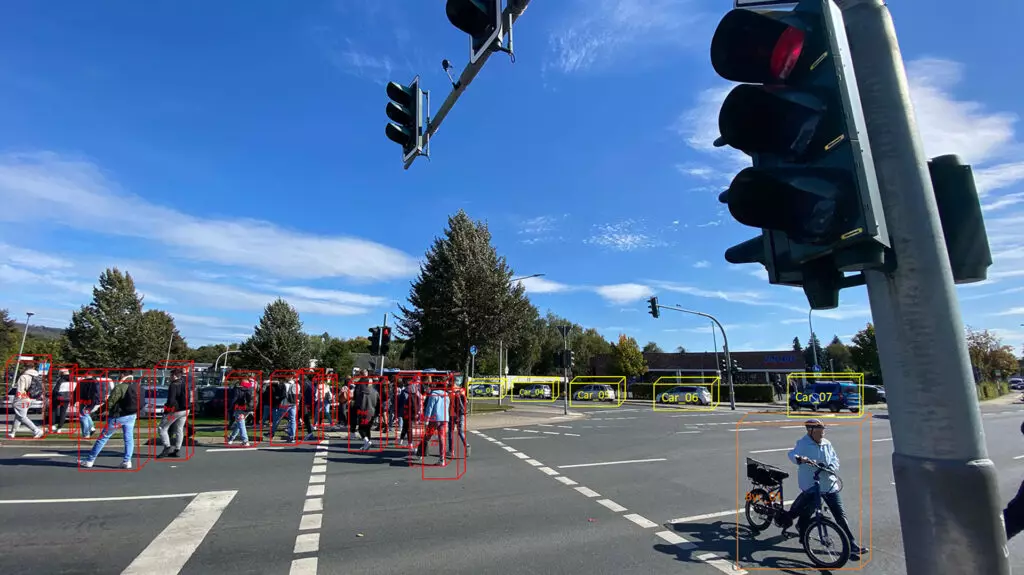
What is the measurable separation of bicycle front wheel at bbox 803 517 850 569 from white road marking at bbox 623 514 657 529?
1698 millimetres

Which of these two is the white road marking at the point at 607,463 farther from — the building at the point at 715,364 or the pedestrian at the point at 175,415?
the building at the point at 715,364

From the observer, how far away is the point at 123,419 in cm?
943

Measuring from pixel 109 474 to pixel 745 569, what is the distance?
10122 mm

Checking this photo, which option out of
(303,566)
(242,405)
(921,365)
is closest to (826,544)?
(921,365)

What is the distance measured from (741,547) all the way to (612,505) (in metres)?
1.95

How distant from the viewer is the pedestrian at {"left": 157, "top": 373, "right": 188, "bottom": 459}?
10430mm

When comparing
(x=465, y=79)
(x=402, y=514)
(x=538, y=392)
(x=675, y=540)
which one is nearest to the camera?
(x=465, y=79)

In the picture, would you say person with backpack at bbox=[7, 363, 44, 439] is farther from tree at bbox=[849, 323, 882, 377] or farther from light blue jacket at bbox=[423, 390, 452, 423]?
tree at bbox=[849, 323, 882, 377]

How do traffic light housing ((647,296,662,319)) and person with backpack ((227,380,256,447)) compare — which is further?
traffic light housing ((647,296,662,319))

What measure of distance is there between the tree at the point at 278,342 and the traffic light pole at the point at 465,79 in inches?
1821

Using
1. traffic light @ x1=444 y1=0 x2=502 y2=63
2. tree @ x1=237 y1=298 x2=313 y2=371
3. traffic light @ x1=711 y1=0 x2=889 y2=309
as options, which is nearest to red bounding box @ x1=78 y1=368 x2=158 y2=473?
traffic light @ x1=444 y1=0 x2=502 y2=63

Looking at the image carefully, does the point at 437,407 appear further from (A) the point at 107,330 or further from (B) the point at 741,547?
(A) the point at 107,330

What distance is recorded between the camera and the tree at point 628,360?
2293 inches

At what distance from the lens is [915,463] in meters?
1.68
